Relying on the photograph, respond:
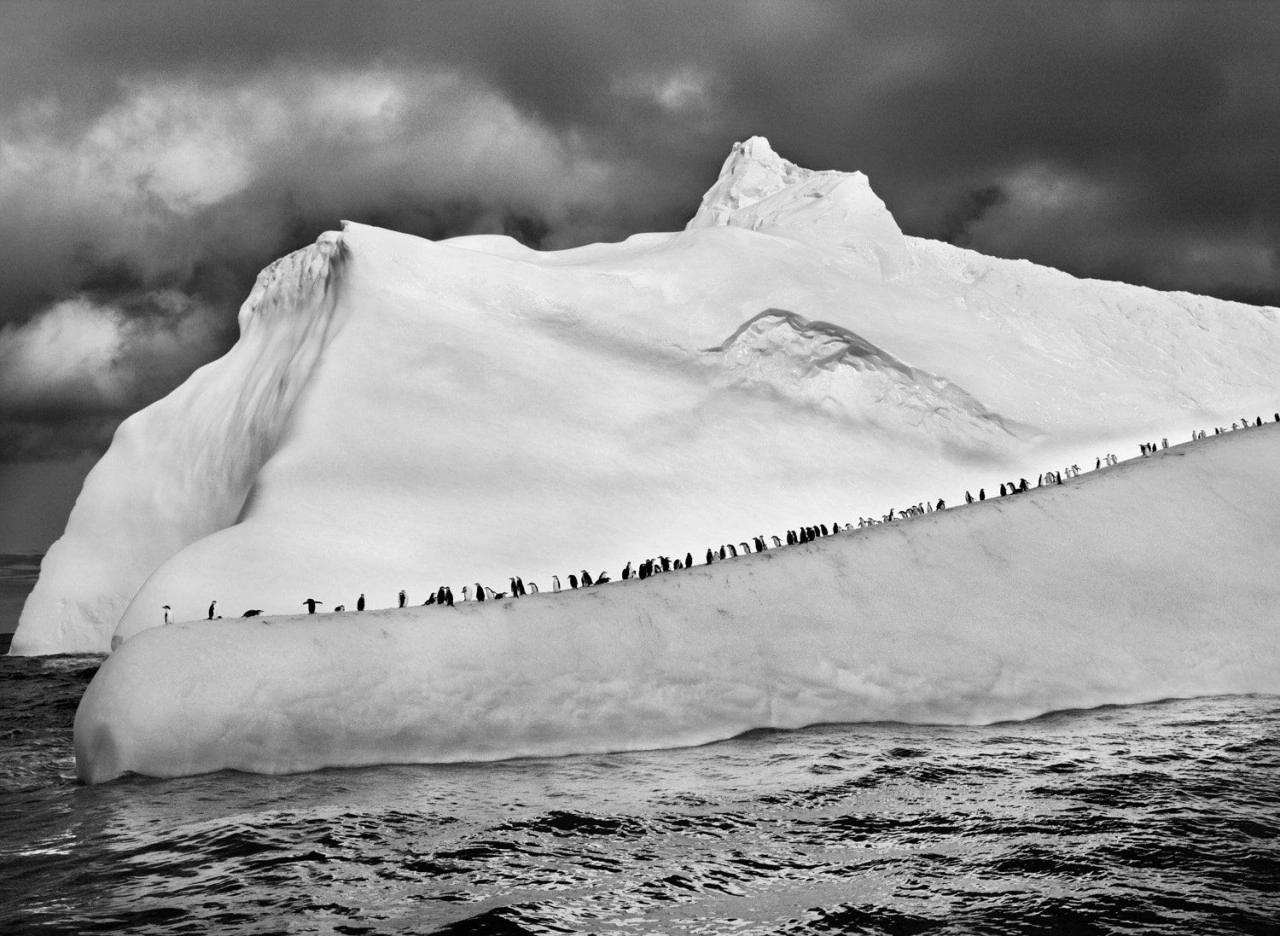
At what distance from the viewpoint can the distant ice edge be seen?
39906 mm

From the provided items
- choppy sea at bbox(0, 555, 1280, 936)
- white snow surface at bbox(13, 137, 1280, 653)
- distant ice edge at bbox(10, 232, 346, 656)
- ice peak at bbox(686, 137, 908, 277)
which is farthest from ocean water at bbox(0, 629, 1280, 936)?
ice peak at bbox(686, 137, 908, 277)

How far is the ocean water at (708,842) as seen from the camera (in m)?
8.41

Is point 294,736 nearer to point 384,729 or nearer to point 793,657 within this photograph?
point 384,729

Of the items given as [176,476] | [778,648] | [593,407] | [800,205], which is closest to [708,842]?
[778,648]

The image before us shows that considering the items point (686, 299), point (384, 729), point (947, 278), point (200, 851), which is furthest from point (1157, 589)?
point (947, 278)

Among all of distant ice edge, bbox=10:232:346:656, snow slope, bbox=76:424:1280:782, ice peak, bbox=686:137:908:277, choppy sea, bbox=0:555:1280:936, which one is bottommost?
choppy sea, bbox=0:555:1280:936

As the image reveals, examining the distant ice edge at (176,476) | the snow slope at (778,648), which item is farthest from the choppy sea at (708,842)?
the distant ice edge at (176,476)

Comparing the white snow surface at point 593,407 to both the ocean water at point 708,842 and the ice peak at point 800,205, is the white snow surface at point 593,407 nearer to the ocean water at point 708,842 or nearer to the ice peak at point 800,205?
the ice peak at point 800,205

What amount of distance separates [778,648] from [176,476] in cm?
3476

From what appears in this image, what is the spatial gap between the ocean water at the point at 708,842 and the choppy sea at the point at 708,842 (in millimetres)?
34

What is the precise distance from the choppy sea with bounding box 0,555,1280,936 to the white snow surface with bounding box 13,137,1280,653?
15.3 m

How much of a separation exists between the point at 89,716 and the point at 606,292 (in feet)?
93.9

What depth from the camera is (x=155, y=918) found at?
8.54m

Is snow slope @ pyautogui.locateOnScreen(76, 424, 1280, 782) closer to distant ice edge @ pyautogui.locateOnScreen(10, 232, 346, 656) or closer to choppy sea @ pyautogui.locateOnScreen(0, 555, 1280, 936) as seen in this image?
choppy sea @ pyautogui.locateOnScreen(0, 555, 1280, 936)
